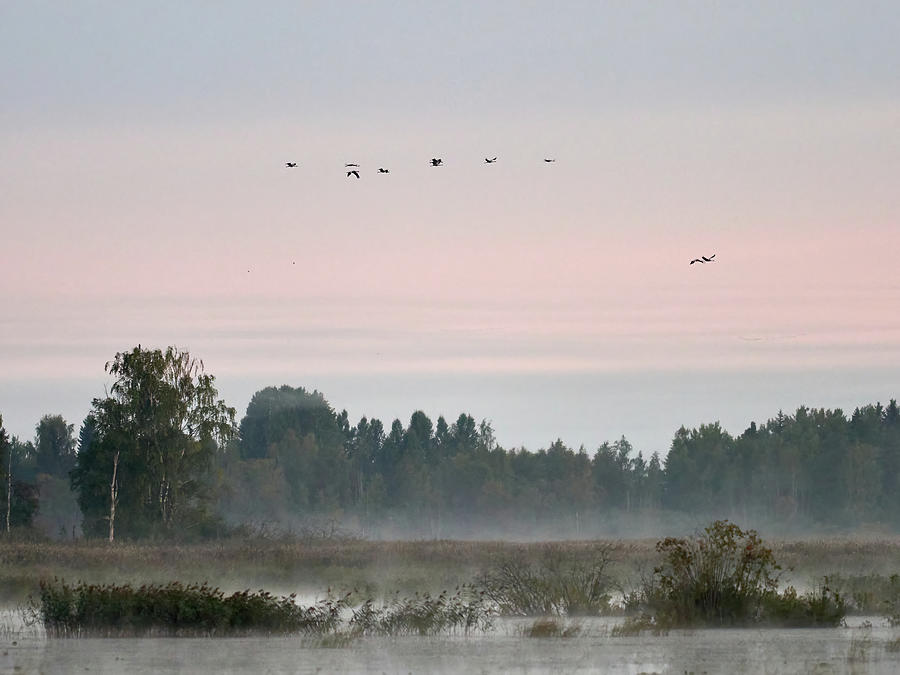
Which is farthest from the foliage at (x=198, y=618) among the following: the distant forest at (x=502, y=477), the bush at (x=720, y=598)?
the distant forest at (x=502, y=477)

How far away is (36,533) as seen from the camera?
7100 cm

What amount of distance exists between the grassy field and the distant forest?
69.0 meters

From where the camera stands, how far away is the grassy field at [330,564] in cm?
4159

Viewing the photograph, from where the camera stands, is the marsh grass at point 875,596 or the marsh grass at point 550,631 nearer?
the marsh grass at point 550,631

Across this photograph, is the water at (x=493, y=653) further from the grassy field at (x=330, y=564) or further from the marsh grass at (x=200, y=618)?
the grassy field at (x=330, y=564)

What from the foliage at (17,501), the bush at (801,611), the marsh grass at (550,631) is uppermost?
the foliage at (17,501)

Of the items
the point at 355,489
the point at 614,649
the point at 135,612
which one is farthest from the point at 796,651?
the point at 355,489

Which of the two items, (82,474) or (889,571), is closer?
(889,571)

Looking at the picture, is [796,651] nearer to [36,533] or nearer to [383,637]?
[383,637]

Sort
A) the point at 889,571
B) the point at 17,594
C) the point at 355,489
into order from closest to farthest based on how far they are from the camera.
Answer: the point at 17,594 < the point at 889,571 < the point at 355,489

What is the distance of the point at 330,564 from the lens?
49.6m

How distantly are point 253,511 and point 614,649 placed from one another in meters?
126

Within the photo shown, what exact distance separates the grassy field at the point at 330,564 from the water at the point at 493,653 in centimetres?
1255

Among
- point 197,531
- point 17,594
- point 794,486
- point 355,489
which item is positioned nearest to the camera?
point 17,594
